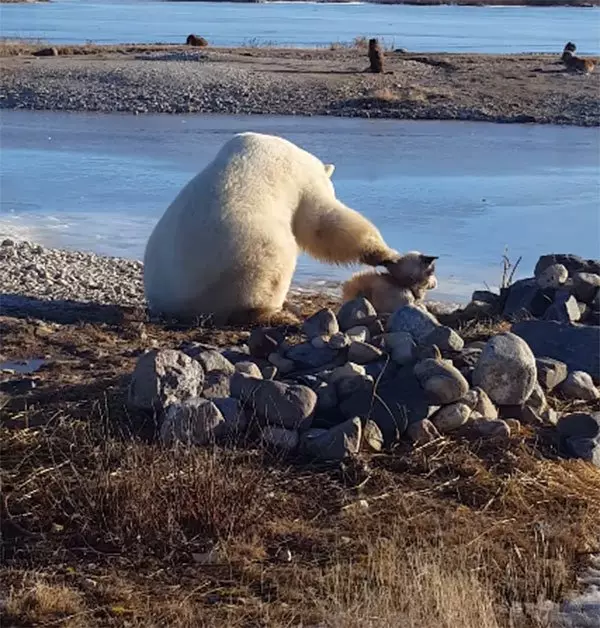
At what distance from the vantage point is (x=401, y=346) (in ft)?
20.4

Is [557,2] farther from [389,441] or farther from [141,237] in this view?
[389,441]

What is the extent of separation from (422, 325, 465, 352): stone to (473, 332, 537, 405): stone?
50 cm

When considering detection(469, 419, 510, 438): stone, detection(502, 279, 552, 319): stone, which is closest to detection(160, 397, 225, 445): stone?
detection(469, 419, 510, 438): stone

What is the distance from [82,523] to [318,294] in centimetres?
548

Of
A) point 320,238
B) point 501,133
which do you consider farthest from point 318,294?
point 501,133

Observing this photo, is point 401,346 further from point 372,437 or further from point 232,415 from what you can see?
point 232,415

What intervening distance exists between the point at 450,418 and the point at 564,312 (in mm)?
2350

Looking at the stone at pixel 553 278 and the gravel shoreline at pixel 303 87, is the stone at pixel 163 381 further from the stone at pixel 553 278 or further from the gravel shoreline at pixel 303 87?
the gravel shoreline at pixel 303 87

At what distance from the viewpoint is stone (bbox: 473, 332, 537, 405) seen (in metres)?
5.77

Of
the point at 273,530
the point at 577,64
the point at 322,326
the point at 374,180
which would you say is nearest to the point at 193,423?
the point at 273,530

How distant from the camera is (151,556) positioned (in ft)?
14.3

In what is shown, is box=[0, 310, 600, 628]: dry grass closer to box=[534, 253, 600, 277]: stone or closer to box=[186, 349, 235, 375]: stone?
box=[186, 349, 235, 375]: stone

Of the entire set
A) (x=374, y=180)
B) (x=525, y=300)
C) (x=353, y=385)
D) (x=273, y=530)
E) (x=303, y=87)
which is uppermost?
(x=353, y=385)

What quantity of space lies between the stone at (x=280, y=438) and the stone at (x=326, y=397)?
13.3 inches
